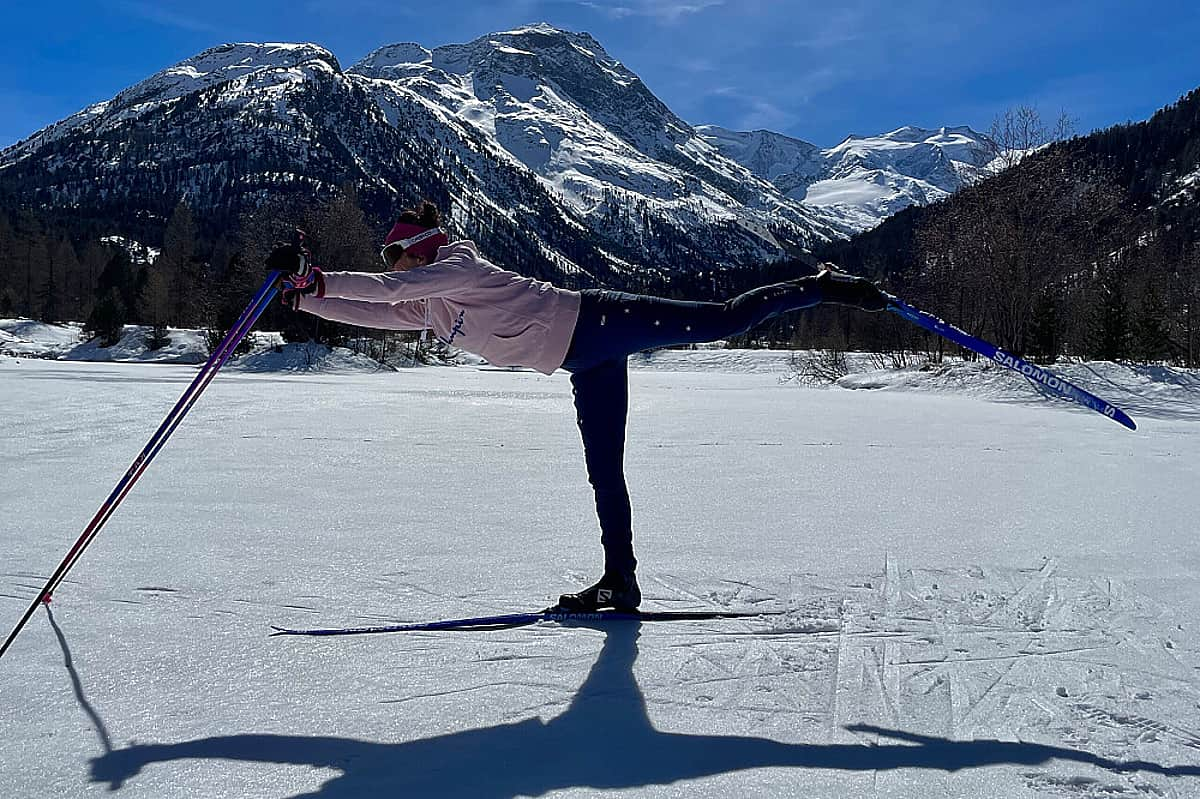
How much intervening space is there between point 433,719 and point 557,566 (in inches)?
60.3

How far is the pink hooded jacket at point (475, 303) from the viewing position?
2.67 metres

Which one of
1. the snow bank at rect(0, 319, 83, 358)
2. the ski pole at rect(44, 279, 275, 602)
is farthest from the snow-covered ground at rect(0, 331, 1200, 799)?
the snow bank at rect(0, 319, 83, 358)

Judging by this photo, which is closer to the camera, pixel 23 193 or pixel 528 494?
pixel 528 494

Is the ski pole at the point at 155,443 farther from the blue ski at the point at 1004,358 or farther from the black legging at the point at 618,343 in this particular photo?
the blue ski at the point at 1004,358

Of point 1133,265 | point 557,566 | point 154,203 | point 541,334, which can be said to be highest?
point 154,203

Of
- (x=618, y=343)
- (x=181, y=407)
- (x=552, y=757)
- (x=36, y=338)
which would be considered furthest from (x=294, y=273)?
(x=36, y=338)

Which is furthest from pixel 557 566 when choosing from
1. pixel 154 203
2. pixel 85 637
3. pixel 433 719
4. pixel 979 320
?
pixel 154 203

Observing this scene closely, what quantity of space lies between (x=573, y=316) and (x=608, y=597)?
1.07 metres

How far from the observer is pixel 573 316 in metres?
2.82

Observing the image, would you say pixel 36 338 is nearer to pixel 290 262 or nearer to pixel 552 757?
pixel 290 262

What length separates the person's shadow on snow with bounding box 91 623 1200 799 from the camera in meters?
1.73

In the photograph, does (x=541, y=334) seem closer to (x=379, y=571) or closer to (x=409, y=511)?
(x=379, y=571)

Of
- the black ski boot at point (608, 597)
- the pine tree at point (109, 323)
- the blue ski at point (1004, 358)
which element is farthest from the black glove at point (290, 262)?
the pine tree at point (109, 323)

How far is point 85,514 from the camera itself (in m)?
4.15
